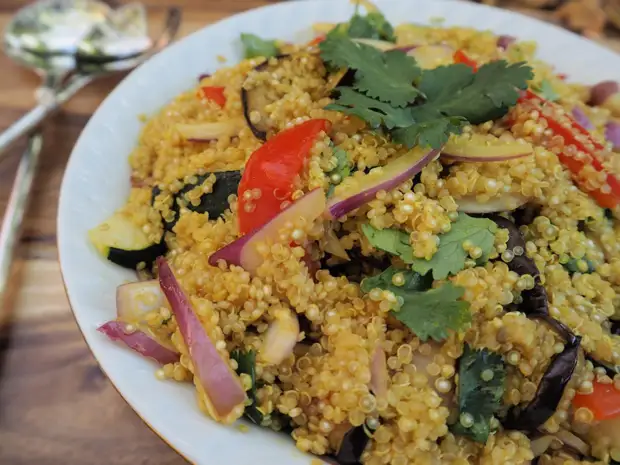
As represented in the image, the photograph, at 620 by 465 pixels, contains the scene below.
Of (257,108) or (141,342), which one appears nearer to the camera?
(141,342)

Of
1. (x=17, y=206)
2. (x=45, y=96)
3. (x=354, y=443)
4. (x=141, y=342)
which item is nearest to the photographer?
(x=354, y=443)

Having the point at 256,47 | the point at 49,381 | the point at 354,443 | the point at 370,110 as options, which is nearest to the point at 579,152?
the point at 370,110

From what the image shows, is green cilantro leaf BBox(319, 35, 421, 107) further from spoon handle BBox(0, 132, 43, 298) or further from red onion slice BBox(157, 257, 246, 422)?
spoon handle BBox(0, 132, 43, 298)

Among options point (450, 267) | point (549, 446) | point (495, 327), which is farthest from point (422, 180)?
point (549, 446)

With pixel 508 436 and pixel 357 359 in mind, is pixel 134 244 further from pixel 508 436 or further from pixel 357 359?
pixel 508 436

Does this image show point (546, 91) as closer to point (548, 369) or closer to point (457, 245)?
point (457, 245)

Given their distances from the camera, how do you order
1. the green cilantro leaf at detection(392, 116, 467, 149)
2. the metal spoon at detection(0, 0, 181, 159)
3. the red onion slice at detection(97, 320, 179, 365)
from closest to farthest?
1. the red onion slice at detection(97, 320, 179, 365)
2. the green cilantro leaf at detection(392, 116, 467, 149)
3. the metal spoon at detection(0, 0, 181, 159)

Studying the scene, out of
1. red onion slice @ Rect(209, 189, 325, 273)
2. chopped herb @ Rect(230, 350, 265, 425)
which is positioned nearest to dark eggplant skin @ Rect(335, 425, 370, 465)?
chopped herb @ Rect(230, 350, 265, 425)
